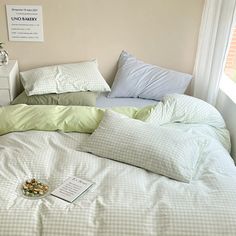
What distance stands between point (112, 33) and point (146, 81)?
55 cm

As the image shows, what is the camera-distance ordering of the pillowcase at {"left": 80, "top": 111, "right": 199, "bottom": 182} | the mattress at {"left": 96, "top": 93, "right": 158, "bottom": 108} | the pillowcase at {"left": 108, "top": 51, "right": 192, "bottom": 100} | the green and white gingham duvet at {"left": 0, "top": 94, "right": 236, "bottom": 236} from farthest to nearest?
the pillowcase at {"left": 108, "top": 51, "right": 192, "bottom": 100} < the mattress at {"left": 96, "top": 93, "right": 158, "bottom": 108} < the pillowcase at {"left": 80, "top": 111, "right": 199, "bottom": 182} < the green and white gingham duvet at {"left": 0, "top": 94, "right": 236, "bottom": 236}

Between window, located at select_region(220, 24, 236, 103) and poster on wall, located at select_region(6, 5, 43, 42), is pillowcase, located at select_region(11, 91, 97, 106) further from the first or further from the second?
window, located at select_region(220, 24, 236, 103)

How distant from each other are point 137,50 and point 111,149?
1.45 meters

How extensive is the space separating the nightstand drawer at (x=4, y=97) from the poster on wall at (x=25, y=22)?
0.57 metres

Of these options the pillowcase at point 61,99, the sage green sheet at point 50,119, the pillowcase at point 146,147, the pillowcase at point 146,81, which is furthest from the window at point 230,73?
the pillowcase at point 61,99

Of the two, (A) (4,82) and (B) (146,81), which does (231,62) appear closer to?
(B) (146,81)

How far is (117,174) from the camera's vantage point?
1.42 m

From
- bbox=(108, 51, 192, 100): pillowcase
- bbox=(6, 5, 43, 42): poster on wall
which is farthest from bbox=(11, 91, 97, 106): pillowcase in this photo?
bbox=(6, 5, 43, 42): poster on wall

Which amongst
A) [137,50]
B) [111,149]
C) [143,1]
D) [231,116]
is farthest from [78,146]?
[143,1]

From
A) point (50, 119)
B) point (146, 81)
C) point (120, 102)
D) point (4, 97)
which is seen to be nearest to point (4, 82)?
point (4, 97)

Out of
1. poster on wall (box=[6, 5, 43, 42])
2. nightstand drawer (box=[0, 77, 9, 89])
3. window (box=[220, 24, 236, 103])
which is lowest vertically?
nightstand drawer (box=[0, 77, 9, 89])

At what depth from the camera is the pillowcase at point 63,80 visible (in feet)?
7.72

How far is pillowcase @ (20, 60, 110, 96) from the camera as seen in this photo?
7.72 feet

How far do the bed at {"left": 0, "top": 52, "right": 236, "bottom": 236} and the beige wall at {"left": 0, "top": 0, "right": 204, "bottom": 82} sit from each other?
2.69 feet
